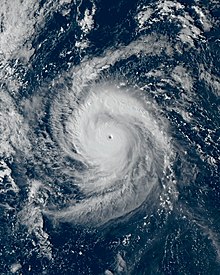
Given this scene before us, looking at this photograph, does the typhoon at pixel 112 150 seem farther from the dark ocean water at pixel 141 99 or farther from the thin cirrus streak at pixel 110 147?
the dark ocean water at pixel 141 99

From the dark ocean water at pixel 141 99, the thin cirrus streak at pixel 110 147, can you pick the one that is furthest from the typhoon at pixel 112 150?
the dark ocean water at pixel 141 99

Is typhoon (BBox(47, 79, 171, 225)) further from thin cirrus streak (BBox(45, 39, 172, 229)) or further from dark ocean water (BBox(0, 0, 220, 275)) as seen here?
dark ocean water (BBox(0, 0, 220, 275))

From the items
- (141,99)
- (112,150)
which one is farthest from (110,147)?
(141,99)

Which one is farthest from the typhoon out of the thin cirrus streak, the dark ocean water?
the dark ocean water

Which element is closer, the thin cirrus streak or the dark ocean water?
the dark ocean water

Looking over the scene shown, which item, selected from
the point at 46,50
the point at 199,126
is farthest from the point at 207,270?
the point at 46,50

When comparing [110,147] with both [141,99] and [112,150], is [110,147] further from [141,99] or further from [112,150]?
[141,99]
